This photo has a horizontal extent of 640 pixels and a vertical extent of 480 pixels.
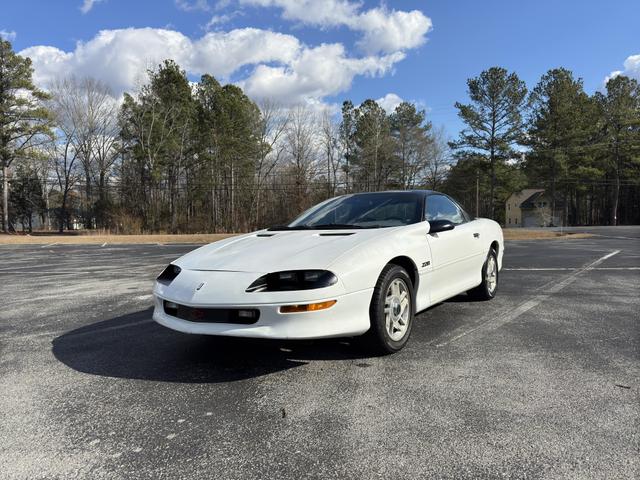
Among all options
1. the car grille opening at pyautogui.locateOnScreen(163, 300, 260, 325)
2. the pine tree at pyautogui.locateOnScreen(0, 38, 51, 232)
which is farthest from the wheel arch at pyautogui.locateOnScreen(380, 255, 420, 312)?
the pine tree at pyautogui.locateOnScreen(0, 38, 51, 232)

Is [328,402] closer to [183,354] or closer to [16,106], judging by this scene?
[183,354]

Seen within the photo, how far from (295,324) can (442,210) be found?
2.66m

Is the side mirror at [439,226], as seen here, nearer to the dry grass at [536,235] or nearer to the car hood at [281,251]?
the car hood at [281,251]

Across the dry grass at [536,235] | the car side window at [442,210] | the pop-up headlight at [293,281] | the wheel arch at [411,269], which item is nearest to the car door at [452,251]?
the car side window at [442,210]

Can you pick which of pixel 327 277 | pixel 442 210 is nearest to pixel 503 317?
pixel 442 210

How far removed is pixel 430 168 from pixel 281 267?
158 feet

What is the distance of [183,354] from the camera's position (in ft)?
12.6

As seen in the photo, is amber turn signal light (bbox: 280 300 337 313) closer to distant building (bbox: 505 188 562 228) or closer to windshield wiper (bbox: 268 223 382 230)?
windshield wiper (bbox: 268 223 382 230)

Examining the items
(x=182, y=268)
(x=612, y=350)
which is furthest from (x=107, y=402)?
(x=612, y=350)

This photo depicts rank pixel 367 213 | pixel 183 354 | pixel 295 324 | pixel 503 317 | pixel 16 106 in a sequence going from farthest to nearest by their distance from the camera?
pixel 16 106, pixel 503 317, pixel 367 213, pixel 183 354, pixel 295 324

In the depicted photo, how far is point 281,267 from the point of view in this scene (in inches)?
127

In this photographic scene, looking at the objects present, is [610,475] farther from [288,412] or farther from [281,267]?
[281,267]

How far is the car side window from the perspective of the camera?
4719 millimetres

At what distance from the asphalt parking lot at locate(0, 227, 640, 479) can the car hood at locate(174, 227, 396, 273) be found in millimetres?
800
